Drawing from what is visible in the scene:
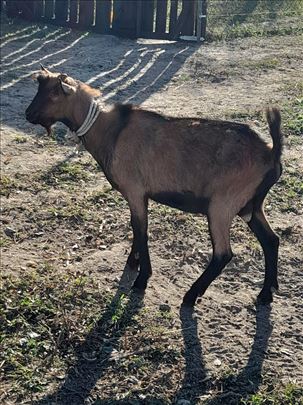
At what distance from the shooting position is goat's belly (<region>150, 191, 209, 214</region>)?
521cm

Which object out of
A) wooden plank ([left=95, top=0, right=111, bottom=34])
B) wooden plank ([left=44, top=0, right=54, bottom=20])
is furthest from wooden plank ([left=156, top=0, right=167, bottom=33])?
wooden plank ([left=44, top=0, right=54, bottom=20])

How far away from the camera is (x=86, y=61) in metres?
12.3

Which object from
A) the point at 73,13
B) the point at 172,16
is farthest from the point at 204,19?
the point at 73,13

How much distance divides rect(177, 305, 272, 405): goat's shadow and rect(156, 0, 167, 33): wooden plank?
9.48 meters

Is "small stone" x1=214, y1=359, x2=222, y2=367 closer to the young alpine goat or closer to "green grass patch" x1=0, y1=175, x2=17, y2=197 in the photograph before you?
the young alpine goat

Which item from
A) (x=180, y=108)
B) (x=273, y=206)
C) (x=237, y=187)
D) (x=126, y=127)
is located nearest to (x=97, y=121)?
(x=126, y=127)

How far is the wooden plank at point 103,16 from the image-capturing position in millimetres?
13984

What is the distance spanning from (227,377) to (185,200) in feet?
4.53

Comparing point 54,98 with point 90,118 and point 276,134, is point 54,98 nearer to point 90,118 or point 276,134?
point 90,118

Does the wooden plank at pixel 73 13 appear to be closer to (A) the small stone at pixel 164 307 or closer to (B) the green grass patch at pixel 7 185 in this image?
(B) the green grass patch at pixel 7 185

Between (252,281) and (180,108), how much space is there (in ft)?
15.0

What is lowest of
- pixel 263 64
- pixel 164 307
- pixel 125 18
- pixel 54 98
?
pixel 164 307

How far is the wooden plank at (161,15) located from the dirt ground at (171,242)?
2.06 metres

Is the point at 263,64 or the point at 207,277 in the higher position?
the point at 263,64
